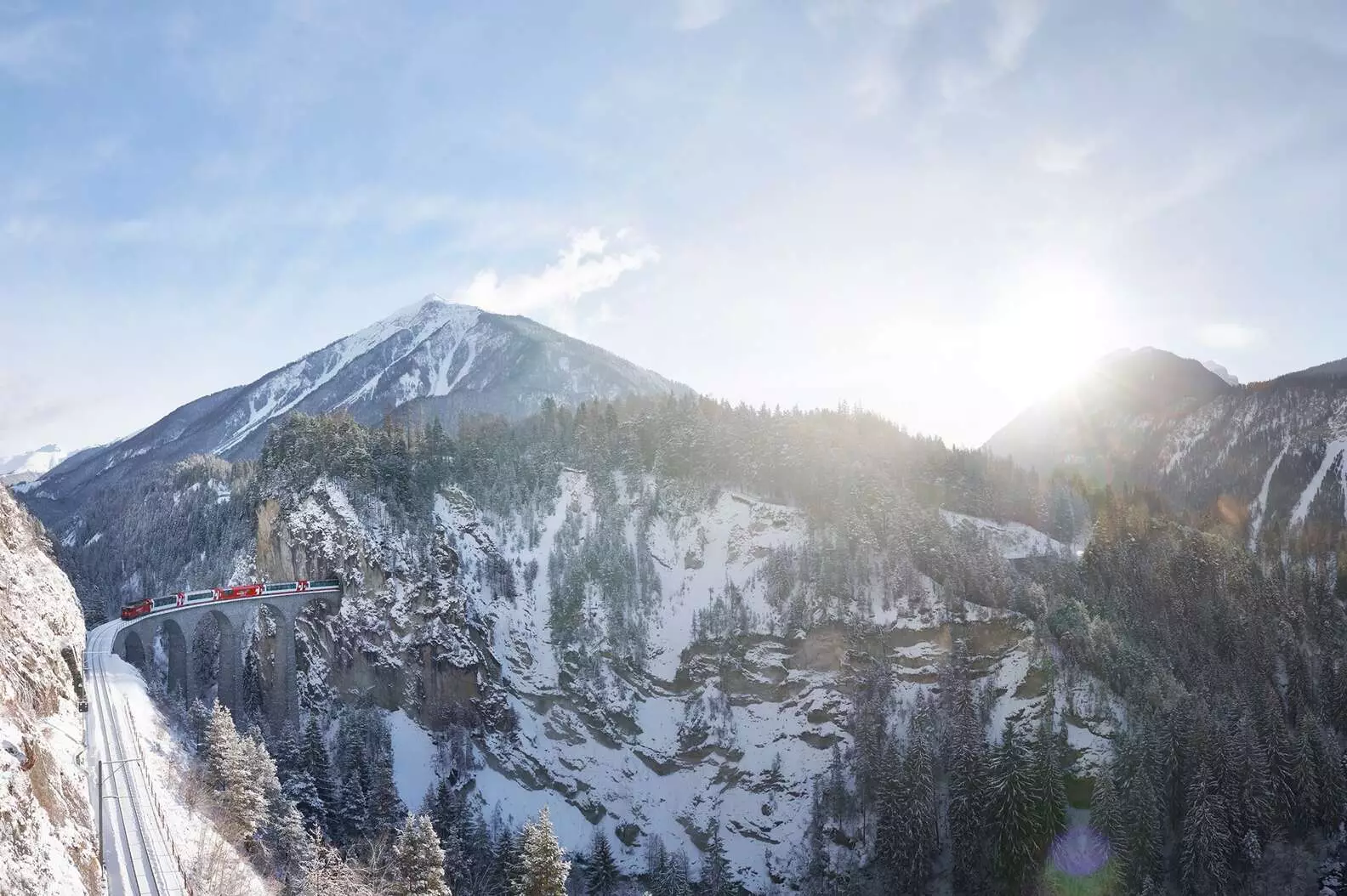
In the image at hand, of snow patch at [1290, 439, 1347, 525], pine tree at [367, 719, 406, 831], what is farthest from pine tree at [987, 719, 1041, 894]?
snow patch at [1290, 439, 1347, 525]

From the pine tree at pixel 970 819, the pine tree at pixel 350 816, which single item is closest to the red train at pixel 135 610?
the pine tree at pixel 350 816

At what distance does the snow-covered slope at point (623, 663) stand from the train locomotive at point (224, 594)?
301cm

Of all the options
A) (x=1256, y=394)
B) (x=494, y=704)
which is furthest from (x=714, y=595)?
(x=1256, y=394)

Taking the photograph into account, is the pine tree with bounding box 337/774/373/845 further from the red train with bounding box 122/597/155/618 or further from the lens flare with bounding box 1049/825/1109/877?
the lens flare with bounding box 1049/825/1109/877

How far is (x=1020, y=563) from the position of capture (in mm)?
97188

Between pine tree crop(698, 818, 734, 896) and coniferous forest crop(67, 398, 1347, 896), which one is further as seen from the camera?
pine tree crop(698, 818, 734, 896)

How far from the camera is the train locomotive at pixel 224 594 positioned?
69.0 metres

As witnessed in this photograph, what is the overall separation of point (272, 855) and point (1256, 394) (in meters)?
216

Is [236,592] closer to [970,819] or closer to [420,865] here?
[420,865]

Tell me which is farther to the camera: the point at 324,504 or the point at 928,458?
the point at 928,458

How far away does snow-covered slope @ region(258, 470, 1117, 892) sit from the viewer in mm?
80750

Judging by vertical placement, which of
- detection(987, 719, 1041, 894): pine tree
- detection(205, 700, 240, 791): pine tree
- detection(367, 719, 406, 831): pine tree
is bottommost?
detection(987, 719, 1041, 894): pine tree

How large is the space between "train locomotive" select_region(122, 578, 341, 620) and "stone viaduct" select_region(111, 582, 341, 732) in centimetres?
33

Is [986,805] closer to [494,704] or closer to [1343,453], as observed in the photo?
[494,704]
